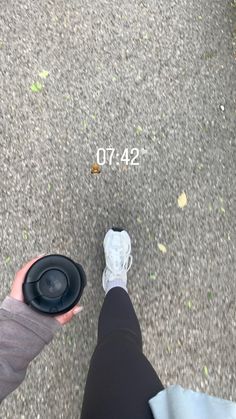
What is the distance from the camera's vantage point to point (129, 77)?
2732mm

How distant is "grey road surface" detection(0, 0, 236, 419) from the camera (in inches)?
95.3

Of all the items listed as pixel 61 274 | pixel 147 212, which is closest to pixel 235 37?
pixel 147 212

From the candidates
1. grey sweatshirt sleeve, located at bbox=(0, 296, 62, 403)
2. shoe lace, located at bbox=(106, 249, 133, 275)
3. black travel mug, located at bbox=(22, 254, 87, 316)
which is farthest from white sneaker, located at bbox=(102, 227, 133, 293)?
grey sweatshirt sleeve, located at bbox=(0, 296, 62, 403)

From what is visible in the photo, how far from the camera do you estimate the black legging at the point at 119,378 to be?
5.09 feet

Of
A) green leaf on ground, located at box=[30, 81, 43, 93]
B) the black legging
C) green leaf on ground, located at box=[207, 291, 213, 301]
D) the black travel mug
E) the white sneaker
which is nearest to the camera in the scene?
the black legging

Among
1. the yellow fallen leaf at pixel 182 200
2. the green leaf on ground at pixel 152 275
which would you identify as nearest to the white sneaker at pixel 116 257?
the green leaf on ground at pixel 152 275

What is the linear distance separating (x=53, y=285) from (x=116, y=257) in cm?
63

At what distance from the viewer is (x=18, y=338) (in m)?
1.65

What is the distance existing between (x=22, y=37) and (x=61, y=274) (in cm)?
147

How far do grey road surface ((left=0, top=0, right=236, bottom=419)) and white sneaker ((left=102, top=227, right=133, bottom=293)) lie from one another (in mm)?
63

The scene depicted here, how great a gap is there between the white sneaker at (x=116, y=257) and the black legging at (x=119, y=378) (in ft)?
1.18

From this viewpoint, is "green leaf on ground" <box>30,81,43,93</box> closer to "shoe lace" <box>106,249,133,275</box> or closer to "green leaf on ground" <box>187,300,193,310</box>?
"shoe lace" <box>106,249,133,275</box>

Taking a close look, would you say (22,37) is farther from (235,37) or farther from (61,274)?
(61,274)

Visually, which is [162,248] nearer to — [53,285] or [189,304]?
[189,304]
